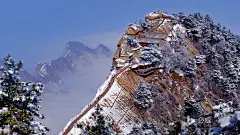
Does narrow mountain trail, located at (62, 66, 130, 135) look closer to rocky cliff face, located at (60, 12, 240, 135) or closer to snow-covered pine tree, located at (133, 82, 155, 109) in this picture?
rocky cliff face, located at (60, 12, 240, 135)

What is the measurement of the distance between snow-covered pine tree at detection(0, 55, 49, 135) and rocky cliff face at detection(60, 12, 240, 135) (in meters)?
32.8

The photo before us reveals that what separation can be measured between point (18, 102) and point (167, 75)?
160 feet

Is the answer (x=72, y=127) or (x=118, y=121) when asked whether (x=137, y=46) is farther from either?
(x=72, y=127)

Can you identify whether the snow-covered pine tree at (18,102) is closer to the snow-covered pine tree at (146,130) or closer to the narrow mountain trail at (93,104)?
the snow-covered pine tree at (146,130)

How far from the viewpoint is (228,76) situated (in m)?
78.2

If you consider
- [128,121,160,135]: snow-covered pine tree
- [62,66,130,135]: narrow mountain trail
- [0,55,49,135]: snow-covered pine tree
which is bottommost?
[0,55,49,135]: snow-covered pine tree

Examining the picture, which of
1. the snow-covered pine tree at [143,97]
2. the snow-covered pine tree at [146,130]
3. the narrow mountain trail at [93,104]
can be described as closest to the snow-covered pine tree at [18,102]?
the snow-covered pine tree at [146,130]

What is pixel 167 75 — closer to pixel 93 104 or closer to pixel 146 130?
pixel 93 104

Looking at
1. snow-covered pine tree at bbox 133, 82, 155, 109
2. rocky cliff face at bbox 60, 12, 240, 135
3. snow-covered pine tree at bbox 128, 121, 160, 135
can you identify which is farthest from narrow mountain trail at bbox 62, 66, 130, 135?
snow-covered pine tree at bbox 128, 121, 160, 135

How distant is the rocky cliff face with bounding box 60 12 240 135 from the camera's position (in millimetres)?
63500

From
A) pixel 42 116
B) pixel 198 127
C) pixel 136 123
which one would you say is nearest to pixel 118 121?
pixel 136 123

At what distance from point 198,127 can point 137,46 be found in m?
34.6

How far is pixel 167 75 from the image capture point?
71312 millimetres

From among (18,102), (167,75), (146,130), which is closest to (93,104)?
(146,130)
